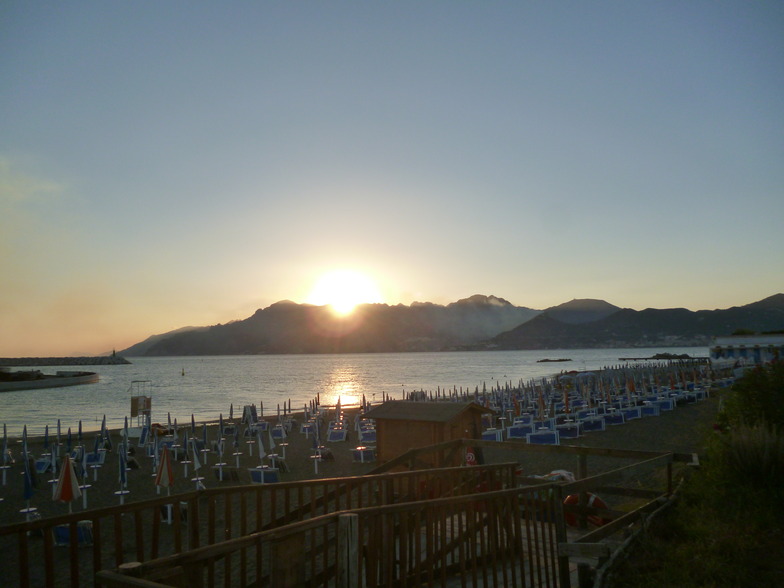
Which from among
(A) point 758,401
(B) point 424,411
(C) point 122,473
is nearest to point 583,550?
(A) point 758,401

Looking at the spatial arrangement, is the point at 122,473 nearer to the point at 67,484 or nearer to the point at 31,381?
the point at 67,484

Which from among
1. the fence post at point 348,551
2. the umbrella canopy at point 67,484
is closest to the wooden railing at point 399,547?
the fence post at point 348,551

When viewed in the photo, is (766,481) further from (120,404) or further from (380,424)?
(120,404)

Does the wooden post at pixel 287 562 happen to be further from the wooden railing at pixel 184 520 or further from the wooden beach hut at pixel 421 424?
the wooden beach hut at pixel 421 424

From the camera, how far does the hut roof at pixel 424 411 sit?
1407cm

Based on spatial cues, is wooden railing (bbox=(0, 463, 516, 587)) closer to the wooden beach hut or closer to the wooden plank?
the wooden plank

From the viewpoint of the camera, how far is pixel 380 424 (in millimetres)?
15844

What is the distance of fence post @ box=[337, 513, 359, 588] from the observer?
10.3 feet

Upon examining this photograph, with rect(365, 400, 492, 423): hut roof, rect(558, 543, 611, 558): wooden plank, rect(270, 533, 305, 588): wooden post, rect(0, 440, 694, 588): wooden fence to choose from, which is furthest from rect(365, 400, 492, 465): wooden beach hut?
rect(270, 533, 305, 588): wooden post

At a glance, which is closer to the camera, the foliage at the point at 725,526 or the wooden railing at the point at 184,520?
the wooden railing at the point at 184,520

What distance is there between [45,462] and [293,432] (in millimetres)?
12866

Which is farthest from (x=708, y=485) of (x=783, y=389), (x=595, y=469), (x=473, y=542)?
(x=595, y=469)

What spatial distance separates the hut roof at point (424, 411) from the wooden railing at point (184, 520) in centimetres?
313

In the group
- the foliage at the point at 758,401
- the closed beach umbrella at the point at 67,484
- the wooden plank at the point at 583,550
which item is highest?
the foliage at the point at 758,401
